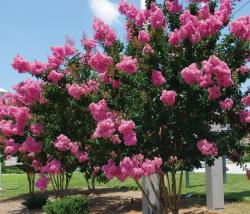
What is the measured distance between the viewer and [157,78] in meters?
6.98

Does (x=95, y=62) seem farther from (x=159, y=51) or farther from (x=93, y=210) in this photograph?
(x=93, y=210)

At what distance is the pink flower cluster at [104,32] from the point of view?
7.82 m

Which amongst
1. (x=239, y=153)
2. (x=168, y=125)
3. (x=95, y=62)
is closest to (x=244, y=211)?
(x=239, y=153)

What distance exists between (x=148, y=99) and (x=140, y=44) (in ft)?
3.16

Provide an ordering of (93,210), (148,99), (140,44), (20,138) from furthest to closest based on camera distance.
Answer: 1. (93,210)
2. (20,138)
3. (140,44)
4. (148,99)

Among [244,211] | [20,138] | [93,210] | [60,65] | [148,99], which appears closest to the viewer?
[148,99]

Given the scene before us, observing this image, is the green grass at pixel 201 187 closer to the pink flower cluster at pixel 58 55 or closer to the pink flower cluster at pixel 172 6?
the pink flower cluster at pixel 58 55

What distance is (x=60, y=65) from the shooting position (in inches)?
376

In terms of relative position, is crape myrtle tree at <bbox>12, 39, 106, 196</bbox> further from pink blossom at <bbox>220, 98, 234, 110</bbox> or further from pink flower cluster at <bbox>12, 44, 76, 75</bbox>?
pink blossom at <bbox>220, 98, 234, 110</bbox>

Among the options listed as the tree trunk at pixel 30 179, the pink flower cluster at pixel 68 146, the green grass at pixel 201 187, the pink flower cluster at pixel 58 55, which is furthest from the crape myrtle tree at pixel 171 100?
the tree trunk at pixel 30 179

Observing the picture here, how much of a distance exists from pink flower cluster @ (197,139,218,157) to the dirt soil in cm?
470

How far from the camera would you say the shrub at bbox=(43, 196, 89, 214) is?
37.1ft

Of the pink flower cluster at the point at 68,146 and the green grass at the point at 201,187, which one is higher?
the pink flower cluster at the point at 68,146

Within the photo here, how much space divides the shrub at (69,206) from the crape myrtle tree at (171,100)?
14.0ft
